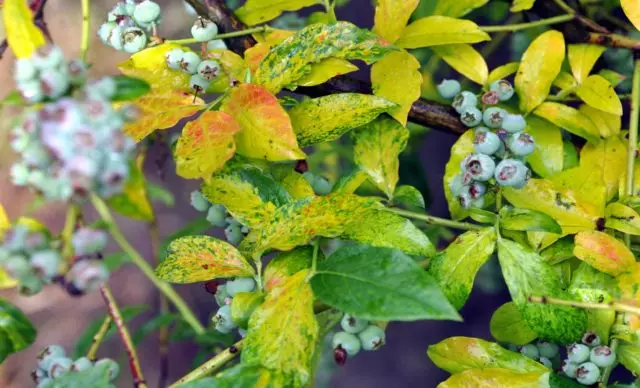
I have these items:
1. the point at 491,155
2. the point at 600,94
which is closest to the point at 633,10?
the point at 600,94

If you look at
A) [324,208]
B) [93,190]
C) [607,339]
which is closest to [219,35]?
[324,208]

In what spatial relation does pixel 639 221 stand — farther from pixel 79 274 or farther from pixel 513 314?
pixel 79 274

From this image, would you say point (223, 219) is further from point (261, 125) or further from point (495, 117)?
point (495, 117)

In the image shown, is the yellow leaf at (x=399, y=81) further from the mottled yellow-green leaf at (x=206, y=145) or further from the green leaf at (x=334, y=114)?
the mottled yellow-green leaf at (x=206, y=145)

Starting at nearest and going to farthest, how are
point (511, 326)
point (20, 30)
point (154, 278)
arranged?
point (20, 30) → point (511, 326) → point (154, 278)

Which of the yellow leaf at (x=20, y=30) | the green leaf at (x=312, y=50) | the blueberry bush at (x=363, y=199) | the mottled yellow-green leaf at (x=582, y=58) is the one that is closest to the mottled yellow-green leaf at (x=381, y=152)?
the blueberry bush at (x=363, y=199)
